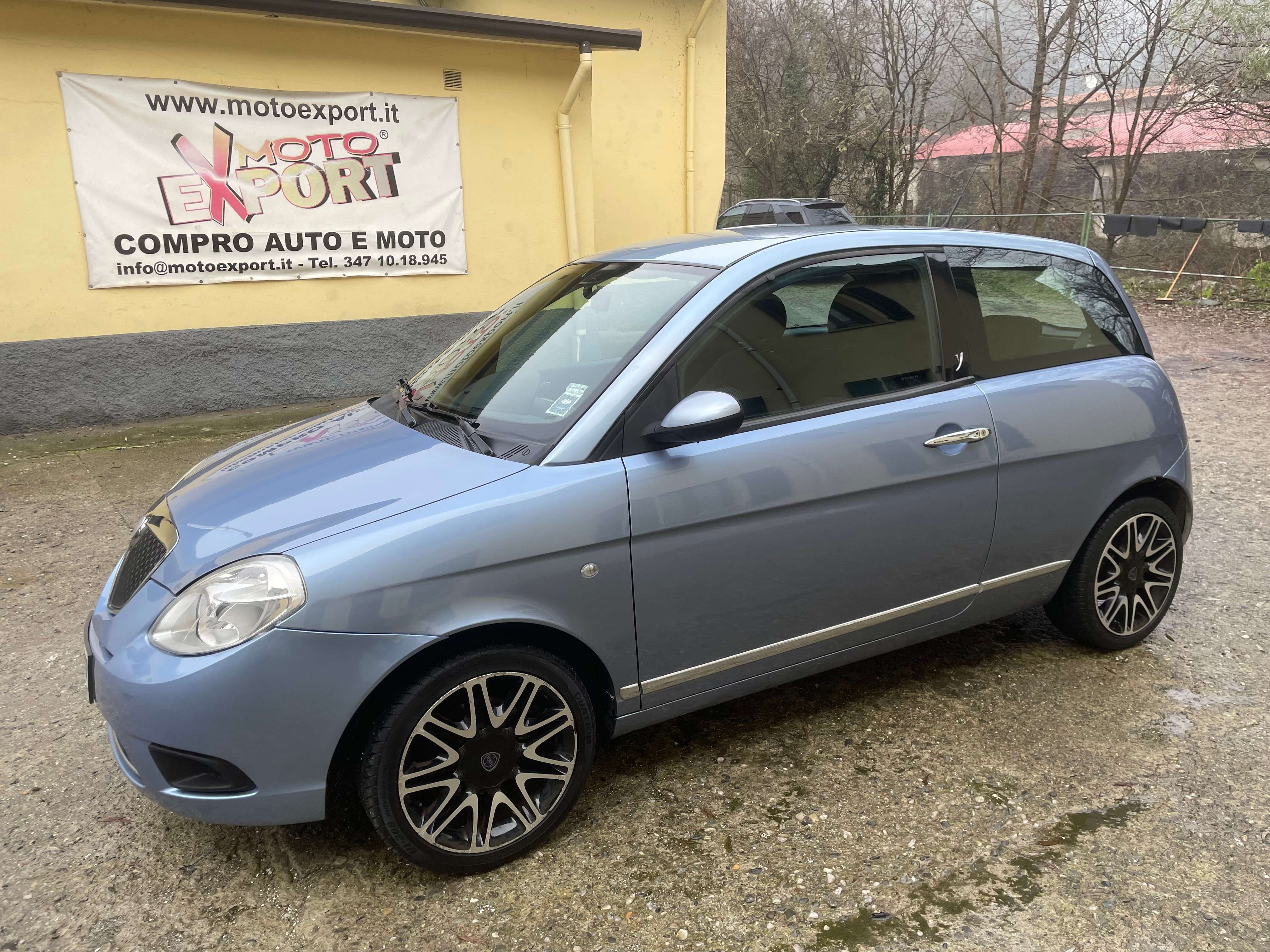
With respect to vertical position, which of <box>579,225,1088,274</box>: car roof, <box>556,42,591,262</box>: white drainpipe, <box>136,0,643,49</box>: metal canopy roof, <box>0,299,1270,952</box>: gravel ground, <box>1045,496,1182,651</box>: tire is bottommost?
<box>0,299,1270,952</box>: gravel ground

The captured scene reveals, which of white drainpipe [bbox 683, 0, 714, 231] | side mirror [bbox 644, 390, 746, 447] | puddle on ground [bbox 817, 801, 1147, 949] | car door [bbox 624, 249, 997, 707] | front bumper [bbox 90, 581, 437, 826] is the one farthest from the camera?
white drainpipe [bbox 683, 0, 714, 231]

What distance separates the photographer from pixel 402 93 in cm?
825

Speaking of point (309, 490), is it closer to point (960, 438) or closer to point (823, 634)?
point (823, 634)

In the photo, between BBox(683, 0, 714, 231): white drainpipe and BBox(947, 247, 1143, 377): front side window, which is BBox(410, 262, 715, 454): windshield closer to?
BBox(947, 247, 1143, 377): front side window

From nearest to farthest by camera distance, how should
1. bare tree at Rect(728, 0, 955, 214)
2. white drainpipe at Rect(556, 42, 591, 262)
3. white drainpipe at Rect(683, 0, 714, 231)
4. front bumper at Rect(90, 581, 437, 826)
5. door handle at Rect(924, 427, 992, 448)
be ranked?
1. front bumper at Rect(90, 581, 437, 826)
2. door handle at Rect(924, 427, 992, 448)
3. white drainpipe at Rect(556, 42, 591, 262)
4. white drainpipe at Rect(683, 0, 714, 231)
5. bare tree at Rect(728, 0, 955, 214)

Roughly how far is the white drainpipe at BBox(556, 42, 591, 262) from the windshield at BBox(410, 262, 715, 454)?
5.23 metres

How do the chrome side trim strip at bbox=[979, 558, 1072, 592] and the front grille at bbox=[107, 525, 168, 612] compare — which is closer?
the front grille at bbox=[107, 525, 168, 612]

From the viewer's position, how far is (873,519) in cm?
300

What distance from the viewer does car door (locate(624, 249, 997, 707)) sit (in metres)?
2.70

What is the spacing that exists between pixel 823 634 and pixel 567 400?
3.82 feet

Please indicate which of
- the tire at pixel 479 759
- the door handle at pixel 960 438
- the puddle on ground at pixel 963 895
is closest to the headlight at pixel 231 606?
the tire at pixel 479 759

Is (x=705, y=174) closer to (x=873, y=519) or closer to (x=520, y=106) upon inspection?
(x=520, y=106)

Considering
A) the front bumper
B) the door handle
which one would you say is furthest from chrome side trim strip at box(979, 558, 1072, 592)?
the front bumper

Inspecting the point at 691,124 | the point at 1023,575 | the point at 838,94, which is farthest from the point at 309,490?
the point at 838,94
